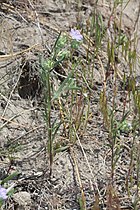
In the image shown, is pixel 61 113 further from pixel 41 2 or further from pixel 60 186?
pixel 41 2

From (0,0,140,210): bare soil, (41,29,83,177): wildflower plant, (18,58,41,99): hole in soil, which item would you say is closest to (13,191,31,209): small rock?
(0,0,140,210): bare soil

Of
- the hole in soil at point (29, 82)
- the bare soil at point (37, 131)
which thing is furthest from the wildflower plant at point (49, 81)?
the hole in soil at point (29, 82)

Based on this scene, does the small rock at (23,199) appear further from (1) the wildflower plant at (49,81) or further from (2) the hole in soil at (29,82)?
(2) the hole in soil at (29,82)

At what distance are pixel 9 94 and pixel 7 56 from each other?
21 centimetres

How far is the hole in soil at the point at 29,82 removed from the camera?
2.30 meters

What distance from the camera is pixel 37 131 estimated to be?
2137mm

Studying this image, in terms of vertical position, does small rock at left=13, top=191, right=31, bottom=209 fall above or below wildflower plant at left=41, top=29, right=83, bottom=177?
below

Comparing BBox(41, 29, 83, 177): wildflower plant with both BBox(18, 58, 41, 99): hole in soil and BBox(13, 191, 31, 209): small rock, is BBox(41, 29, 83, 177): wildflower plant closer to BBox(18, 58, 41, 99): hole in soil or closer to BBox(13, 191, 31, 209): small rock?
BBox(13, 191, 31, 209): small rock

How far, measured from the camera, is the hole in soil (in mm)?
2299

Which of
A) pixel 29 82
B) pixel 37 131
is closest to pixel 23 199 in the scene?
pixel 37 131

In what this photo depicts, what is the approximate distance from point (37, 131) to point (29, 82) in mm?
282

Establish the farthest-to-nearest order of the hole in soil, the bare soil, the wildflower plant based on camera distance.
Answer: the hole in soil, the bare soil, the wildflower plant

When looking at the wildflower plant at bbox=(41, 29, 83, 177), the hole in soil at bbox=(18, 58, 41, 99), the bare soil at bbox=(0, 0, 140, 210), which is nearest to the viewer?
the wildflower plant at bbox=(41, 29, 83, 177)

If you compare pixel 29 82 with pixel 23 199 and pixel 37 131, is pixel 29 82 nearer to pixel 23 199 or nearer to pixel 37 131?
pixel 37 131
